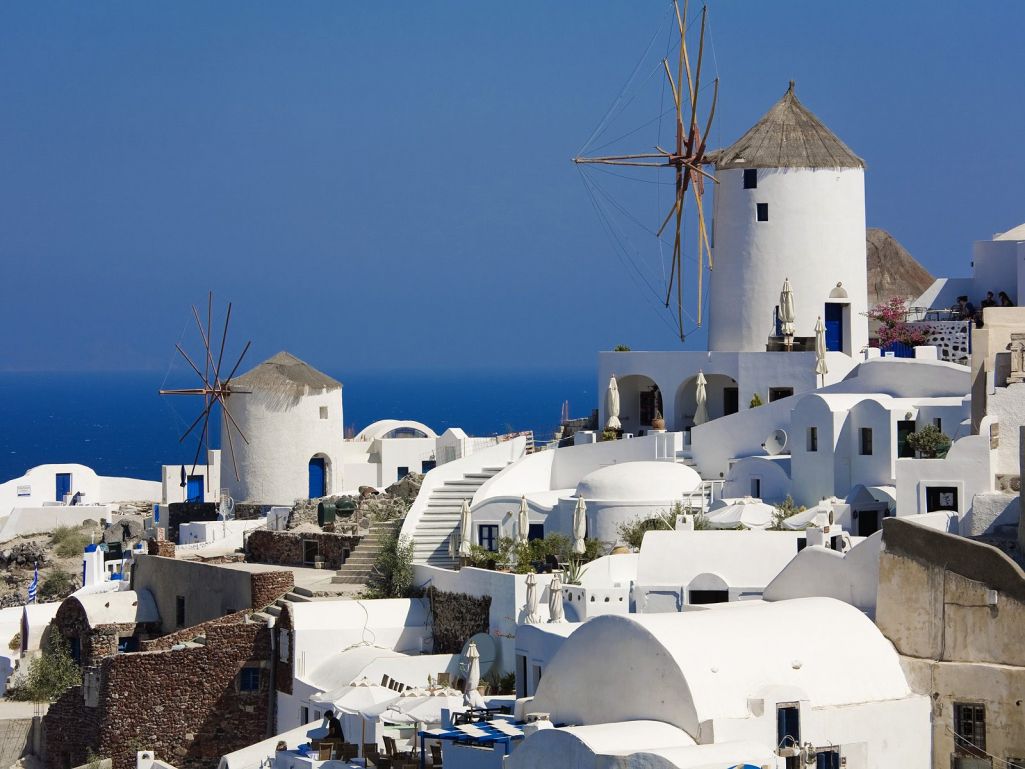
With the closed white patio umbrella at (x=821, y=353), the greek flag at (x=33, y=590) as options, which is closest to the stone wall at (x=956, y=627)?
the closed white patio umbrella at (x=821, y=353)

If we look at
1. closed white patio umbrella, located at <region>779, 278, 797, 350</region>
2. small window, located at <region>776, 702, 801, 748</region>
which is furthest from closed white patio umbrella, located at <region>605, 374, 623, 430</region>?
small window, located at <region>776, 702, 801, 748</region>

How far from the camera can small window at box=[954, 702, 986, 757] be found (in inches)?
887

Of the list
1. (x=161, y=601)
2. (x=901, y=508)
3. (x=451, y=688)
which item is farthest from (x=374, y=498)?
(x=901, y=508)

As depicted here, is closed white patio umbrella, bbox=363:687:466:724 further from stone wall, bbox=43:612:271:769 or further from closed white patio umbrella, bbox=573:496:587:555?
stone wall, bbox=43:612:271:769

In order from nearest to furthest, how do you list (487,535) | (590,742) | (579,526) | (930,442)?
(590,742) < (930,442) < (579,526) < (487,535)

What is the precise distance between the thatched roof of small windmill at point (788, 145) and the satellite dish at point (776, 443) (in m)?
6.58

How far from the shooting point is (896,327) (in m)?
38.0

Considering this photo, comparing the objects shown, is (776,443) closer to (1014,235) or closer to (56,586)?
(1014,235)

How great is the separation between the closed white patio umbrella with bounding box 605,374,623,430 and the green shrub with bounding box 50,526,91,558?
629 inches

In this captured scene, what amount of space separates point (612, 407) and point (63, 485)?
2104cm

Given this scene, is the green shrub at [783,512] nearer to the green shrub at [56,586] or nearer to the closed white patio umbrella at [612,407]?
the closed white patio umbrella at [612,407]

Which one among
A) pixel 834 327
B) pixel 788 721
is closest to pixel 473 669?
pixel 788 721

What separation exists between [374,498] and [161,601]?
4.55 meters

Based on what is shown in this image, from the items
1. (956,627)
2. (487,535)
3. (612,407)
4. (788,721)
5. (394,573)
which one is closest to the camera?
(788,721)
